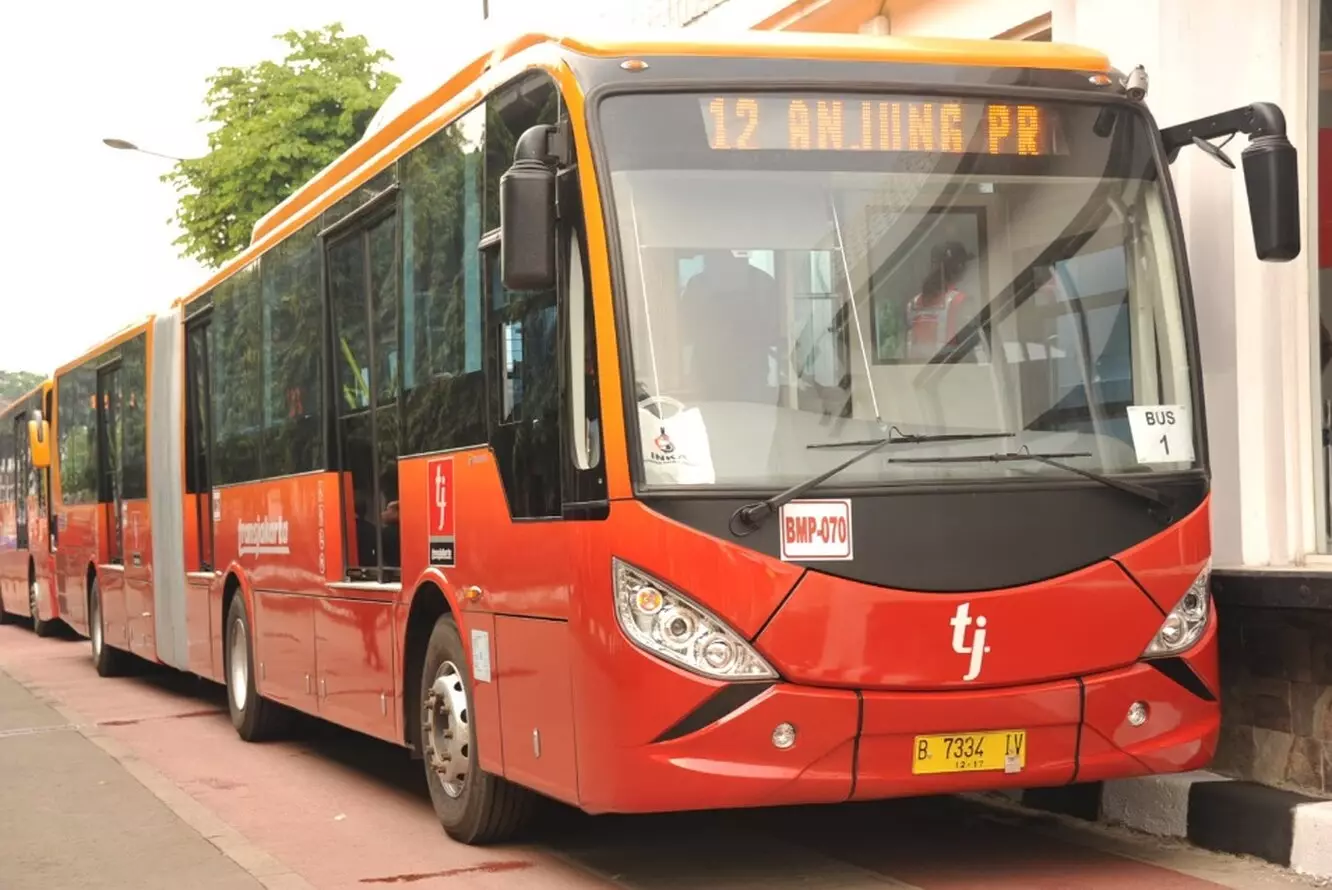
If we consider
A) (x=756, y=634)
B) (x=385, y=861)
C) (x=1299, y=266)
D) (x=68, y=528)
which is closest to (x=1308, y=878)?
(x=756, y=634)

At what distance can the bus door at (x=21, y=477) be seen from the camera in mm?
26094

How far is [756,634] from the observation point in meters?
6.86

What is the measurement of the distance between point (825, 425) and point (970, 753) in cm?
121

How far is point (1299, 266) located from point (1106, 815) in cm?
258

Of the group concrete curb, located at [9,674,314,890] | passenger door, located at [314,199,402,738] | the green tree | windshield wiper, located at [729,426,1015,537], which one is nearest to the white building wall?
windshield wiper, located at [729,426,1015,537]

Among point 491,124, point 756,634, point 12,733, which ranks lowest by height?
point 12,733

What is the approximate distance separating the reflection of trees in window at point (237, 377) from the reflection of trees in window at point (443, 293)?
380 cm

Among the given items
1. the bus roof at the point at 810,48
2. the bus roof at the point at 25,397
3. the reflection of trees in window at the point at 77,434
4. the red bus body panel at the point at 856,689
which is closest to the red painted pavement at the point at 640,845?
the red bus body panel at the point at 856,689

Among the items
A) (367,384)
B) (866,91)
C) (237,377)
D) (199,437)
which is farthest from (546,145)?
(199,437)

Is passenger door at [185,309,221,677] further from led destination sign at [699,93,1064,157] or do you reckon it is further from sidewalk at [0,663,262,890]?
led destination sign at [699,93,1064,157]

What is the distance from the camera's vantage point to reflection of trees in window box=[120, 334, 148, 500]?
17.4 m

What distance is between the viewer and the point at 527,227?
714 cm

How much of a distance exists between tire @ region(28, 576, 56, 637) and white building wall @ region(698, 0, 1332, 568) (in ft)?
65.1

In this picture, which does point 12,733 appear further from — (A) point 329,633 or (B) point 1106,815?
(B) point 1106,815
